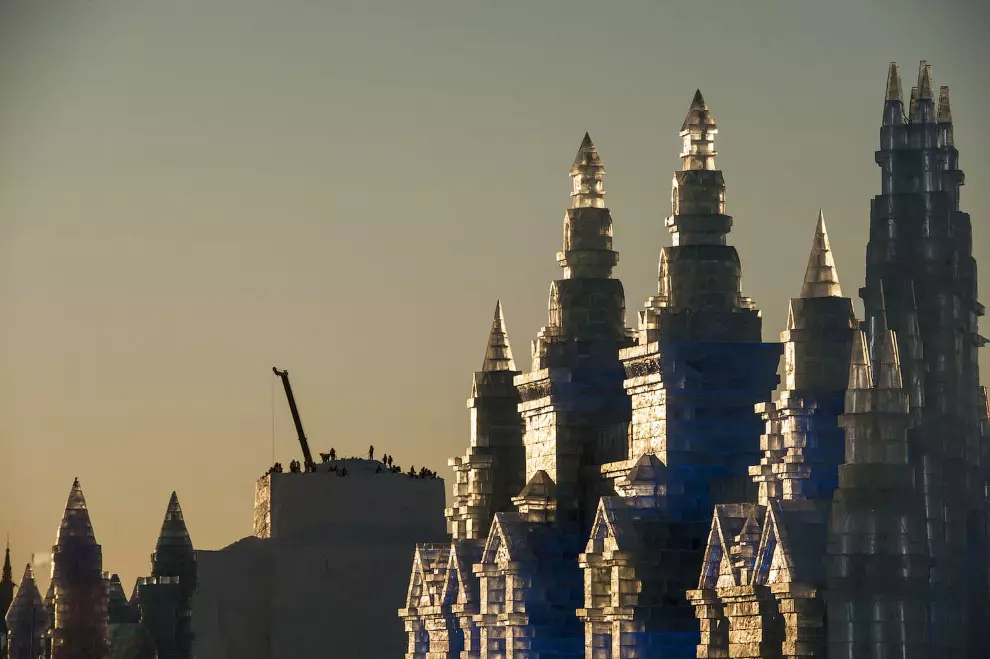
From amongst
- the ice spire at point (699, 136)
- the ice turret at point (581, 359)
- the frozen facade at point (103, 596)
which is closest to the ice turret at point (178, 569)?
the frozen facade at point (103, 596)

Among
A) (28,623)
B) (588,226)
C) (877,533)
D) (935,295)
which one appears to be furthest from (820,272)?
(28,623)

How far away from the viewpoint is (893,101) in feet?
245

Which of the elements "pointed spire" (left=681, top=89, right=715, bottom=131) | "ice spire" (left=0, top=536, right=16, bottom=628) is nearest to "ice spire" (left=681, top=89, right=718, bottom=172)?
"pointed spire" (left=681, top=89, right=715, bottom=131)

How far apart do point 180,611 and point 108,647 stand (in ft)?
10.1

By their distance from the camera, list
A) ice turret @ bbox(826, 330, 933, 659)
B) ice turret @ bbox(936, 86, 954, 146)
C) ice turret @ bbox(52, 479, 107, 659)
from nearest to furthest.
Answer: ice turret @ bbox(826, 330, 933, 659), ice turret @ bbox(936, 86, 954, 146), ice turret @ bbox(52, 479, 107, 659)

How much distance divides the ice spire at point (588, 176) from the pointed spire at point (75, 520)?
44413 mm

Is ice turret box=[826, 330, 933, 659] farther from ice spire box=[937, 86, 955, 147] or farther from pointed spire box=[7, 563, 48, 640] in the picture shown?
pointed spire box=[7, 563, 48, 640]

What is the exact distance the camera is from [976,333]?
244ft

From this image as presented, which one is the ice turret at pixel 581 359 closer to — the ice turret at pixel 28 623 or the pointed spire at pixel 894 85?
the pointed spire at pixel 894 85

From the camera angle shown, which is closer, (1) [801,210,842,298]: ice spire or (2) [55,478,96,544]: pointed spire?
(1) [801,210,842,298]: ice spire

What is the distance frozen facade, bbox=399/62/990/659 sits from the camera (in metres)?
68.2

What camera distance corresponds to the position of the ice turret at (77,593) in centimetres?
12662

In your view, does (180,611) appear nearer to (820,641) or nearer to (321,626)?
(321,626)

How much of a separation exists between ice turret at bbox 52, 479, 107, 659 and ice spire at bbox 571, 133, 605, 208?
44274 millimetres
